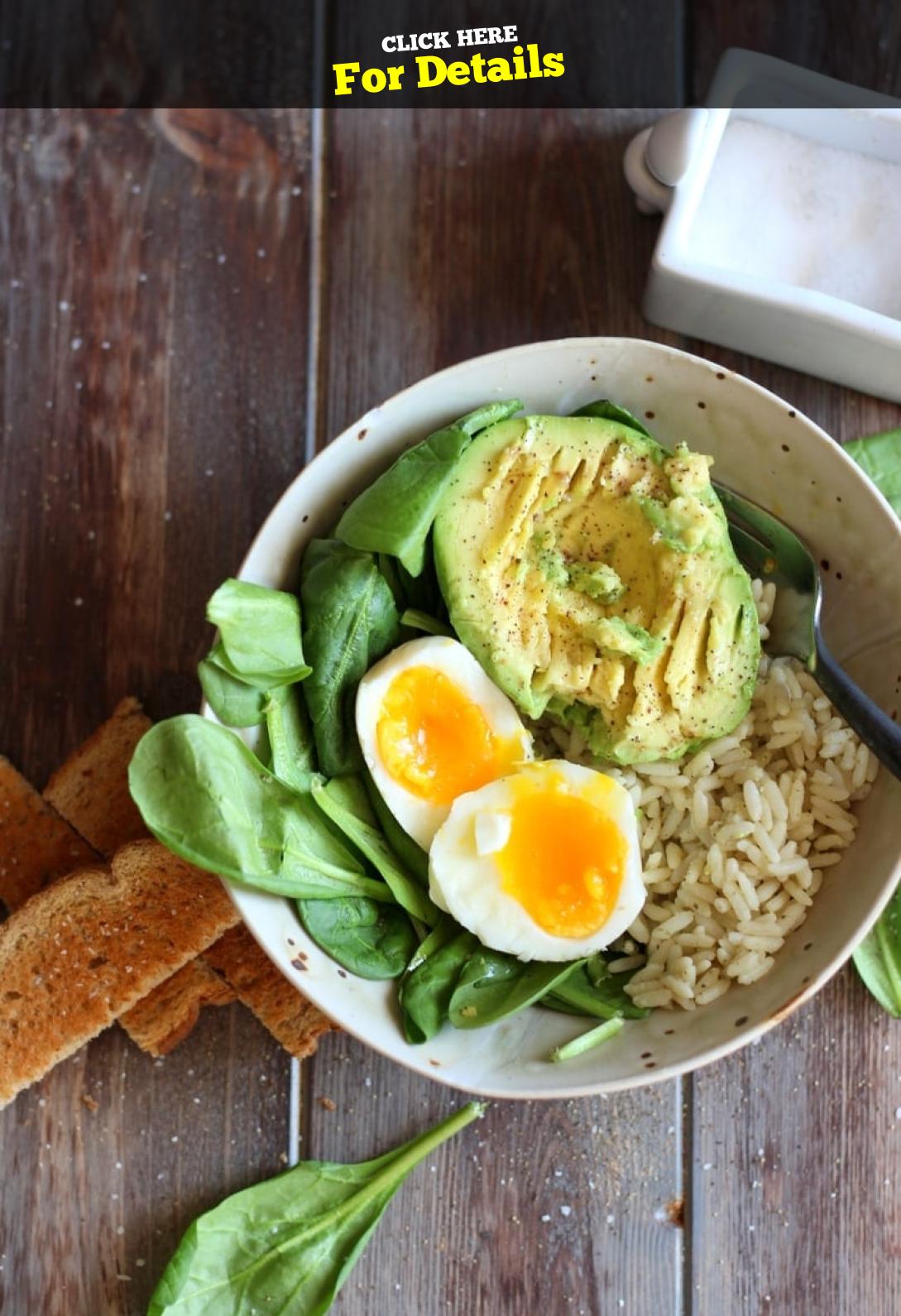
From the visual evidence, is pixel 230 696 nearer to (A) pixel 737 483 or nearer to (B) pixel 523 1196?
(A) pixel 737 483

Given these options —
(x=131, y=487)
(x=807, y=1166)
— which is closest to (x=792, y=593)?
(x=807, y=1166)

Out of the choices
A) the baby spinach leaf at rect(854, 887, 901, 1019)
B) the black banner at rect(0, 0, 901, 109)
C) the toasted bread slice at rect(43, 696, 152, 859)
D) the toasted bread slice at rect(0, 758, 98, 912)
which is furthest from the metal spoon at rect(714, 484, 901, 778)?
the toasted bread slice at rect(0, 758, 98, 912)

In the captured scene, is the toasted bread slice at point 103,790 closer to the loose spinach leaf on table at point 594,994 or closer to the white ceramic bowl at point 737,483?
the white ceramic bowl at point 737,483

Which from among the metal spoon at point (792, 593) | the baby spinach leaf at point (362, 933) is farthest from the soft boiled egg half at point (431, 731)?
the metal spoon at point (792, 593)

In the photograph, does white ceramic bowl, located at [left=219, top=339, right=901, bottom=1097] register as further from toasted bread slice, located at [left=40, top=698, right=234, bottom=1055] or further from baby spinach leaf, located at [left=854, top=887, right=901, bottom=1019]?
toasted bread slice, located at [left=40, top=698, right=234, bottom=1055]

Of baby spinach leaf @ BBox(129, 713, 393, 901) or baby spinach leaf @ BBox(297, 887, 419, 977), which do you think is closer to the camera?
baby spinach leaf @ BBox(129, 713, 393, 901)

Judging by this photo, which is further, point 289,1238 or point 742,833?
point 289,1238
